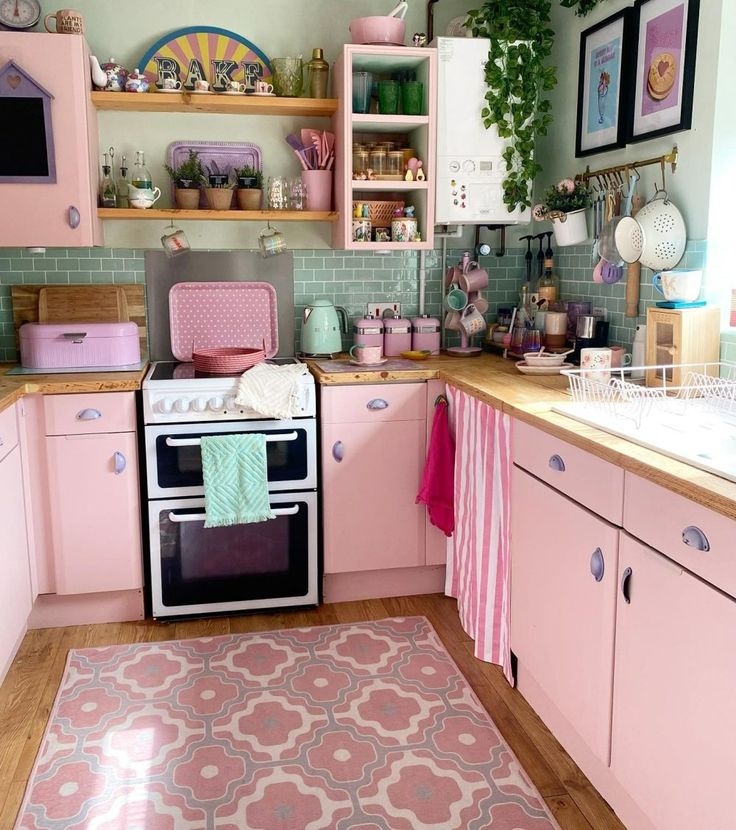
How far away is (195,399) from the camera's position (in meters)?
2.87

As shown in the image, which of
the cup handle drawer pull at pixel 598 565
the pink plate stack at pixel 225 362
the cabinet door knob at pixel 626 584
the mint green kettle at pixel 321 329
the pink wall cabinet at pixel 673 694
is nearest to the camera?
the pink wall cabinet at pixel 673 694

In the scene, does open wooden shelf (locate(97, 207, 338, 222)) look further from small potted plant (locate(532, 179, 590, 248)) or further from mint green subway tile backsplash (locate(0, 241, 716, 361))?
small potted plant (locate(532, 179, 590, 248))

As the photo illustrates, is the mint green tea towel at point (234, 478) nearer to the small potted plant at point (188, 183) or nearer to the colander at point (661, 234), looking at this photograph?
the small potted plant at point (188, 183)

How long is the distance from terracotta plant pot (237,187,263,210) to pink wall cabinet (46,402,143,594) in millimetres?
939

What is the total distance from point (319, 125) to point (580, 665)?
7.97 ft

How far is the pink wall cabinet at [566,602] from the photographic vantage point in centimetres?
191

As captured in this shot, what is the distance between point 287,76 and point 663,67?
4.66 ft

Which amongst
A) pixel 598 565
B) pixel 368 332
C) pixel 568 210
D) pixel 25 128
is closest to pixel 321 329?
pixel 368 332

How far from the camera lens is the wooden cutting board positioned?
3.29m

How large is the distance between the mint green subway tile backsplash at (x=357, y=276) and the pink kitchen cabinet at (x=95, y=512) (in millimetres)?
740

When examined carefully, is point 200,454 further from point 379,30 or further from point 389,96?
point 379,30

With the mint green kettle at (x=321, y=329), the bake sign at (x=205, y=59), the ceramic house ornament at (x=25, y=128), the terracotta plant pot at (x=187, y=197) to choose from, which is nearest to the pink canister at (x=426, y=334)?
the mint green kettle at (x=321, y=329)

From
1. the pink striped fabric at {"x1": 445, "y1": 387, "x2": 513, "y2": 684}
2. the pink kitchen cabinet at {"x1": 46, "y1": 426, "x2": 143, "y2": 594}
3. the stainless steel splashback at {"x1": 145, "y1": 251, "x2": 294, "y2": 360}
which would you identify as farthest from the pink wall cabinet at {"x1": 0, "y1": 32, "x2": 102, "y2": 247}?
the pink striped fabric at {"x1": 445, "y1": 387, "x2": 513, "y2": 684}

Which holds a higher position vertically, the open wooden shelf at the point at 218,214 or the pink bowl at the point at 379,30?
the pink bowl at the point at 379,30
